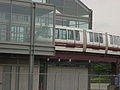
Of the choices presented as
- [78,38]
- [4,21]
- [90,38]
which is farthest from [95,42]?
[4,21]

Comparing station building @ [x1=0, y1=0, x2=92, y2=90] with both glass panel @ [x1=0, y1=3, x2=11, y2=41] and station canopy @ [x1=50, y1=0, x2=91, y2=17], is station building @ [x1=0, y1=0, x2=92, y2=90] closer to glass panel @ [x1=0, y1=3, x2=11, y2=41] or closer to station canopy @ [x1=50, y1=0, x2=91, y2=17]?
glass panel @ [x1=0, y1=3, x2=11, y2=41]

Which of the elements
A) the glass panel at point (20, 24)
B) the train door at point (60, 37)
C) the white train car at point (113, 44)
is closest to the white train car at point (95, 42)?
the white train car at point (113, 44)

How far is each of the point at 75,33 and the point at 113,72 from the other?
25.2 ft

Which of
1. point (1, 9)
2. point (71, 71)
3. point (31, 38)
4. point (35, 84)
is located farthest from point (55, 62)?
point (1, 9)

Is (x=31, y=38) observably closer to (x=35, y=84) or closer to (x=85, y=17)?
(x=35, y=84)

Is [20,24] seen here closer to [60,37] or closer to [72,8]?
[60,37]

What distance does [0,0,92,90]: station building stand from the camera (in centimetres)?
2328

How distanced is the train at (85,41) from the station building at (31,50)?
1.41 m

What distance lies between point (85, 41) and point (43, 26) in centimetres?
833

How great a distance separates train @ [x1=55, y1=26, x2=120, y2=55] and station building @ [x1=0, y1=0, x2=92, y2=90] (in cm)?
141

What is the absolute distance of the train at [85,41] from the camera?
97.7 ft

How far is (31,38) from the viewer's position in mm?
23719

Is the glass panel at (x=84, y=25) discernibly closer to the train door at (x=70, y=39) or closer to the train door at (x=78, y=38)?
the train door at (x=78, y=38)

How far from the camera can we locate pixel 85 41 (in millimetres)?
32156
